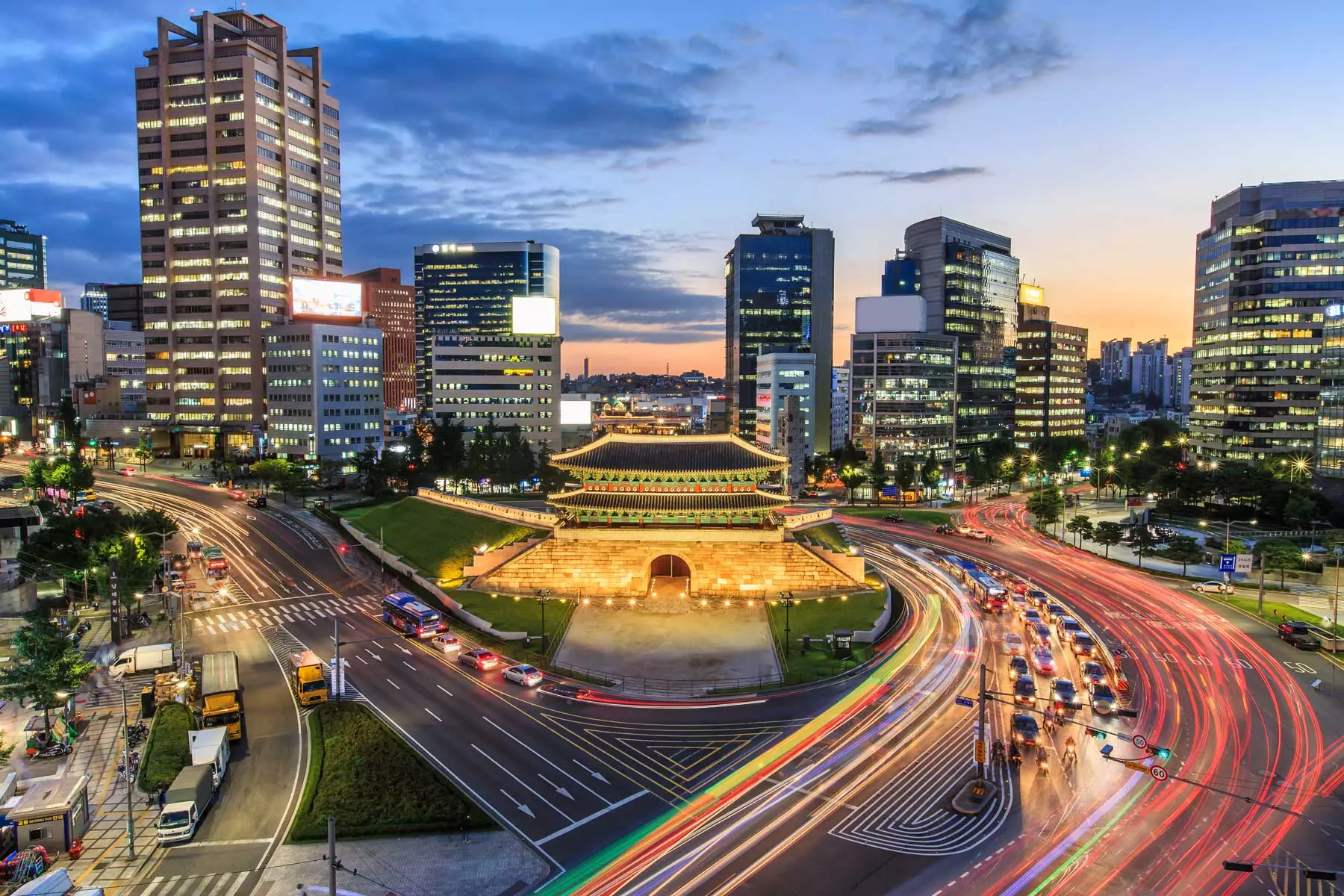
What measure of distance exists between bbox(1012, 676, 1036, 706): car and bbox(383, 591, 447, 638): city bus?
4305 centimetres

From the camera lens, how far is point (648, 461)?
82.3 meters

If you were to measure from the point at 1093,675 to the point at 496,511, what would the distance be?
2550 inches

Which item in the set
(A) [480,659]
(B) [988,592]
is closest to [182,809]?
(A) [480,659]

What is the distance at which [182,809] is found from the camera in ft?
113

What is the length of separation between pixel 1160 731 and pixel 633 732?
1209 inches

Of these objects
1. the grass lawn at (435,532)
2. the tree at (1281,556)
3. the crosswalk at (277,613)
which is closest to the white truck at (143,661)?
the crosswalk at (277,613)

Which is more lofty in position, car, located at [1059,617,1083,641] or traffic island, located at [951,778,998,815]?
A: car, located at [1059,617,1083,641]

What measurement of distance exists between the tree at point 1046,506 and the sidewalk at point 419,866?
92537mm

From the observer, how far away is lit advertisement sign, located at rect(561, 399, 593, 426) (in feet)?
615

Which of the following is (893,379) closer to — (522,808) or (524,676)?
(524,676)

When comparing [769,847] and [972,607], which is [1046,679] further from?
[769,847]

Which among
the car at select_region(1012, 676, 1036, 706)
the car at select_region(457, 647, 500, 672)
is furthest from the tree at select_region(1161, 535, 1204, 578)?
the car at select_region(457, 647, 500, 672)

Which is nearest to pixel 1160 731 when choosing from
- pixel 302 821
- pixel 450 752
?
pixel 450 752

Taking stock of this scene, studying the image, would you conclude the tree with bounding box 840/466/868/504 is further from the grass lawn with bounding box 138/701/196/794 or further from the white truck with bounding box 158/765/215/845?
the white truck with bounding box 158/765/215/845
